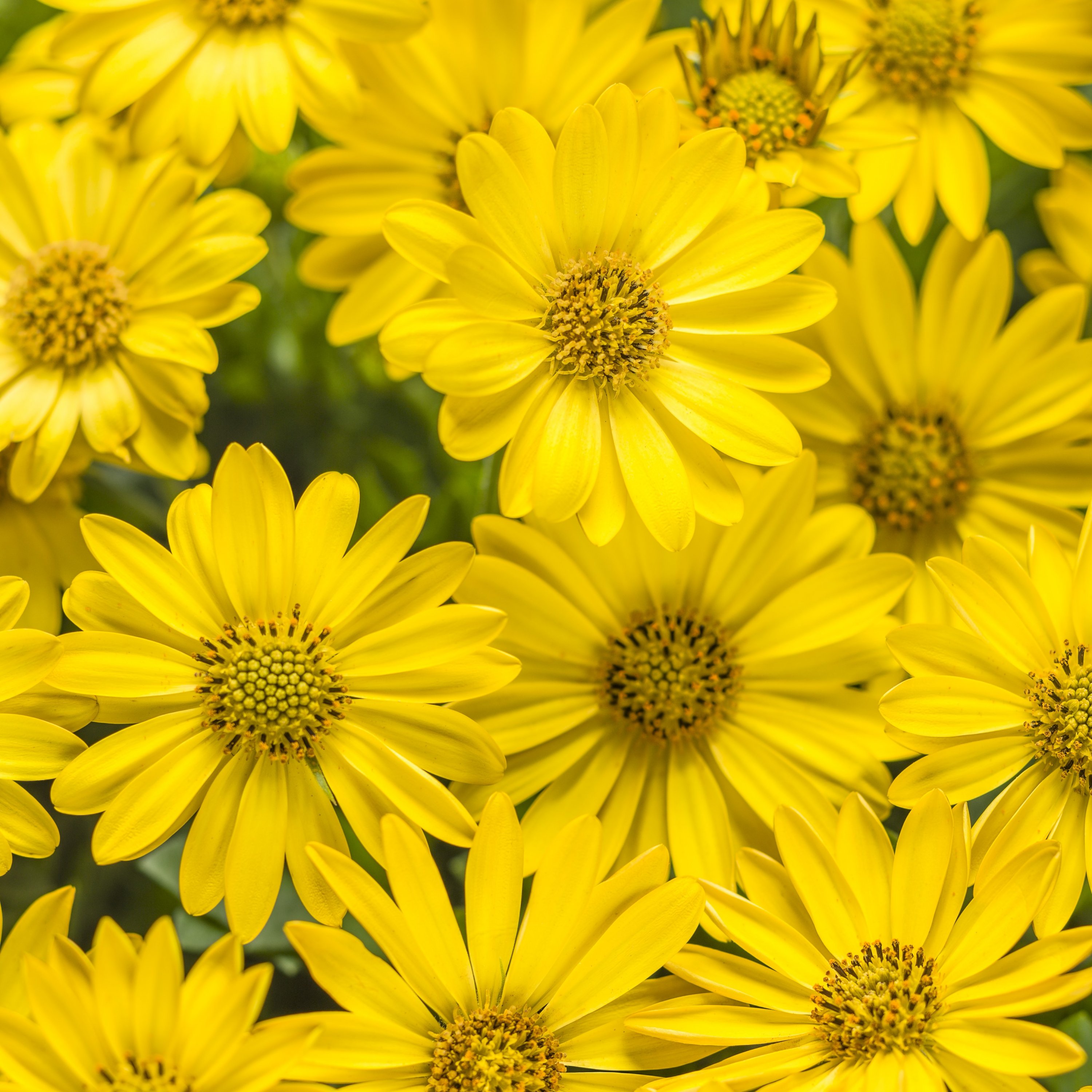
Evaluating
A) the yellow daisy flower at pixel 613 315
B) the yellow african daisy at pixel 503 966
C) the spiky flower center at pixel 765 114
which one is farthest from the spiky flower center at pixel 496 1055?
the spiky flower center at pixel 765 114

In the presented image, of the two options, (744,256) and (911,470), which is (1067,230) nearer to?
(911,470)

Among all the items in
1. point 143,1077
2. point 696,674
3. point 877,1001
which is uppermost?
point 696,674

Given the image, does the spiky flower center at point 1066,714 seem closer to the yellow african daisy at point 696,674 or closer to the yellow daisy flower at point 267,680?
the yellow african daisy at point 696,674

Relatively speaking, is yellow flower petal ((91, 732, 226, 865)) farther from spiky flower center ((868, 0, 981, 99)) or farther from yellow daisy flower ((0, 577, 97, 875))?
spiky flower center ((868, 0, 981, 99))

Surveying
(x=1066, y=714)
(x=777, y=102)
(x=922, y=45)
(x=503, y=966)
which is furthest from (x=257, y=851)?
(x=922, y=45)

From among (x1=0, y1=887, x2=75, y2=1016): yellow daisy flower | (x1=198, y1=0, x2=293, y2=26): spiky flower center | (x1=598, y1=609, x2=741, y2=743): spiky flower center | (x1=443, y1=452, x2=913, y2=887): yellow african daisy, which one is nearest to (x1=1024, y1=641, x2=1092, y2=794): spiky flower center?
(x1=443, y1=452, x2=913, y2=887): yellow african daisy

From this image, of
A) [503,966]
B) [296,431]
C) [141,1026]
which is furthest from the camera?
[296,431]

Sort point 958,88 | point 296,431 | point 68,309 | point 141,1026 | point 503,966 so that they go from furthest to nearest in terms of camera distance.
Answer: point 296,431
point 958,88
point 68,309
point 503,966
point 141,1026

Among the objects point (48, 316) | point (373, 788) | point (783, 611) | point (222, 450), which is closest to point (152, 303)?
point (48, 316)
